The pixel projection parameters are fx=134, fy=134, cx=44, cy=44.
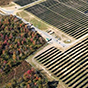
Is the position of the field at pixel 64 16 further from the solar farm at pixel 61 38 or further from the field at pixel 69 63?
the field at pixel 69 63

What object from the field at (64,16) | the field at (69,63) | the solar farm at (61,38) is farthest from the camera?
the field at (64,16)

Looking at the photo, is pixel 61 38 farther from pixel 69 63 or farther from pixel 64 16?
pixel 64 16

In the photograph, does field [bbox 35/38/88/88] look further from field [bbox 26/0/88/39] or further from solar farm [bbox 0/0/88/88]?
field [bbox 26/0/88/39]

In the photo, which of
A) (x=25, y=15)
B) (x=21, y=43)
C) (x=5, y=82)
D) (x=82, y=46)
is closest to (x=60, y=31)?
(x=82, y=46)

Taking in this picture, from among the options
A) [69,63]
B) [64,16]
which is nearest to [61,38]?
[69,63]

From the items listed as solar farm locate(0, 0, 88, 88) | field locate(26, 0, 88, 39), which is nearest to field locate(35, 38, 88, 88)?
solar farm locate(0, 0, 88, 88)

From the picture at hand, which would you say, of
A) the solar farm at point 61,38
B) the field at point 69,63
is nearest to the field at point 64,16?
the solar farm at point 61,38
